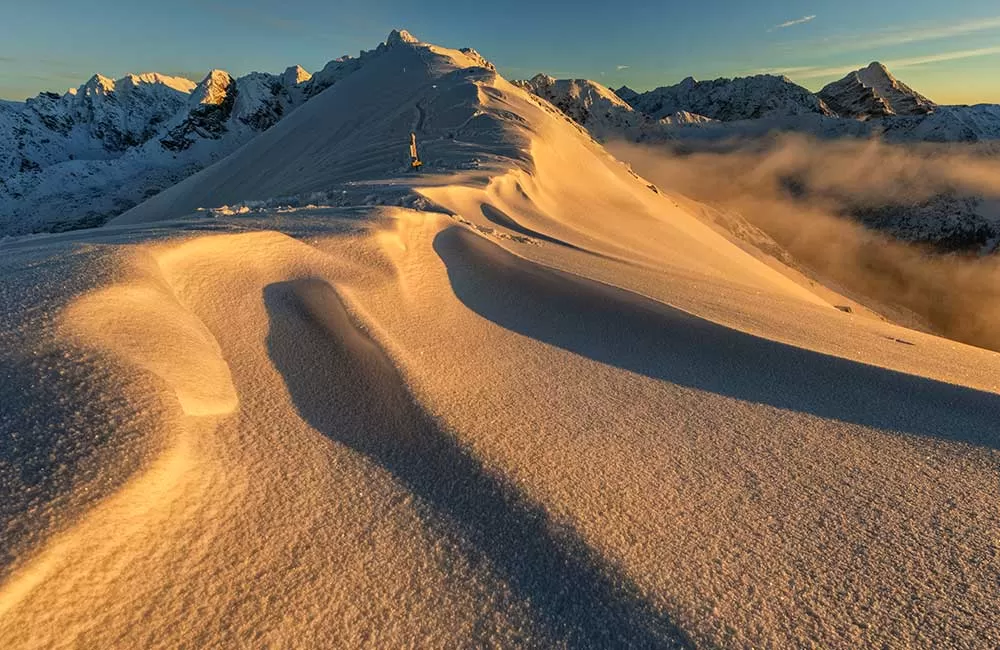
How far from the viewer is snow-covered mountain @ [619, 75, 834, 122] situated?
91750mm

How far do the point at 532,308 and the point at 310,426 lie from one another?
63.4 inches

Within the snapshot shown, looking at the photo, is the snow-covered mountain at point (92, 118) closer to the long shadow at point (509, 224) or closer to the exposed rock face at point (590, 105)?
A: the exposed rock face at point (590, 105)

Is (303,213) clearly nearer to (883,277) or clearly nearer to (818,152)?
(883,277)

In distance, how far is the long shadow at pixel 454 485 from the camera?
1.12 m

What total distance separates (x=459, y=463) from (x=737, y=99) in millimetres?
112643

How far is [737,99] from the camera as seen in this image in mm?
97250

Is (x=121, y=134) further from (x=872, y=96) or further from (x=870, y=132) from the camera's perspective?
(x=872, y=96)

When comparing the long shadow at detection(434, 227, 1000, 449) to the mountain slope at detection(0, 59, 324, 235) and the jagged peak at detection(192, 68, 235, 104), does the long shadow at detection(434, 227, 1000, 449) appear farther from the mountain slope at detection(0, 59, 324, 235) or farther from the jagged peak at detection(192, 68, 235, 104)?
the jagged peak at detection(192, 68, 235, 104)

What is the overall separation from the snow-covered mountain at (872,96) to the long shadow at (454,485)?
4359 inches

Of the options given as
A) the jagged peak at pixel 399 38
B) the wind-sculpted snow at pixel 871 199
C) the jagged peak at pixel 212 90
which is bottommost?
the wind-sculpted snow at pixel 871 199

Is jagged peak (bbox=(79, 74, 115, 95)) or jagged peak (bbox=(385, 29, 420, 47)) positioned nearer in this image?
jagged peak (bbox=(385, 29, 420, 47))

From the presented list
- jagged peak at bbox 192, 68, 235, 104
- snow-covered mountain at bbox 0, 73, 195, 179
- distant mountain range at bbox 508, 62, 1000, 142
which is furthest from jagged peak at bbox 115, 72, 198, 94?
distant mountain range at bbox 508, 62, 1000, 142

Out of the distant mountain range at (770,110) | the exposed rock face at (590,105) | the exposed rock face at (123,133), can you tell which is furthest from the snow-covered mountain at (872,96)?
the exposed rock face at (123,133)

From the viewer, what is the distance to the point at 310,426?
167 centimetres
